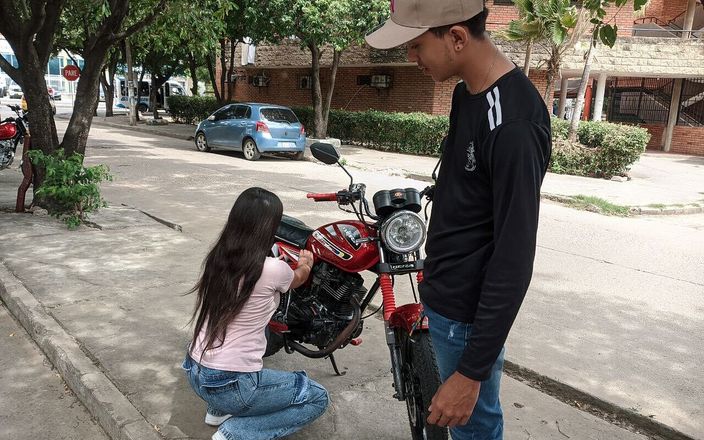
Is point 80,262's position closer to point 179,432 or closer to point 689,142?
point 179,432

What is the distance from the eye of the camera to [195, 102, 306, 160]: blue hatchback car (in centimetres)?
1570

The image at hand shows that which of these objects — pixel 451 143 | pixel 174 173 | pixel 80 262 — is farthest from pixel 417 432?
pixel 174 173

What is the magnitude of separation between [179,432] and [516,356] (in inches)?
91.8

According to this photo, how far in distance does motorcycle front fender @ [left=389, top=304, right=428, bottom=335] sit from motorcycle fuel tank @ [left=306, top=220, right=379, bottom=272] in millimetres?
411

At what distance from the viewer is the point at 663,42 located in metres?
20.4

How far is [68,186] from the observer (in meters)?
7.30

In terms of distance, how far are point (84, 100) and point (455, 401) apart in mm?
7590

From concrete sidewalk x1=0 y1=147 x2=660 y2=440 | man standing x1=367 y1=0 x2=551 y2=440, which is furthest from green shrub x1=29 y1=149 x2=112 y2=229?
man standing x1=367 y1=0 x2=551 y2=440

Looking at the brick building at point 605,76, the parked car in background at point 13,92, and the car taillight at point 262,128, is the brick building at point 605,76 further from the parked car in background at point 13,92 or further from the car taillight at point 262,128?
the parked car in background at point 13,92

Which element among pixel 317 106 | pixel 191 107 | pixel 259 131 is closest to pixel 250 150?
pixel 259 131

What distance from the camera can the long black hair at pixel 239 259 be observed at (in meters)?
2.68

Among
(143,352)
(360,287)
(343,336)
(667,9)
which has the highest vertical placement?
A: (667,9)

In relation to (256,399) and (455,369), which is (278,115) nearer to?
(256,399)

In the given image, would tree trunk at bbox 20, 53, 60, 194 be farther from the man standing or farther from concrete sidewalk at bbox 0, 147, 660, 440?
the man standing
